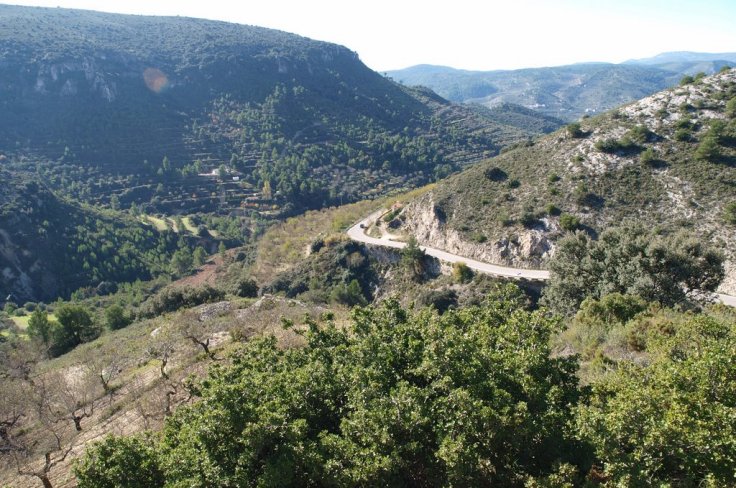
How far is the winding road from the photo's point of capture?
42972 millimetres

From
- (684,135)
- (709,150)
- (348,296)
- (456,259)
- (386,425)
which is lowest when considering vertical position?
(348,296)

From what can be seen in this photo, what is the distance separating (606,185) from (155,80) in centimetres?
16144

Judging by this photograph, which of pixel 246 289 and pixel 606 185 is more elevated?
pixel 606 185

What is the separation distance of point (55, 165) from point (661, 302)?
5346 inches

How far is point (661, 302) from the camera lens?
2436 centimetres

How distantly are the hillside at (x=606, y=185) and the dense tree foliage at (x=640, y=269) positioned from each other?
47.7ft

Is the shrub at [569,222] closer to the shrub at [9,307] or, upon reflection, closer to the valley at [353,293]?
the valley at [353,293]

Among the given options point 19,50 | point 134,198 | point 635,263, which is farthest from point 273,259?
point 19,50

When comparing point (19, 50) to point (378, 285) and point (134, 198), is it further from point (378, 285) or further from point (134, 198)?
point (378, 285)

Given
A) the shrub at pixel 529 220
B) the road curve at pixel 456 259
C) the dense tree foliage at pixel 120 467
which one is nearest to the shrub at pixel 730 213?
the road curve at pixel 456 259

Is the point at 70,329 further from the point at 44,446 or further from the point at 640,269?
the point at 640,269

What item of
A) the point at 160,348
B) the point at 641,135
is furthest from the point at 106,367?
the point at 641,135

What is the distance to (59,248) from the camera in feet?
266

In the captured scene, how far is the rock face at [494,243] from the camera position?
45.7m
